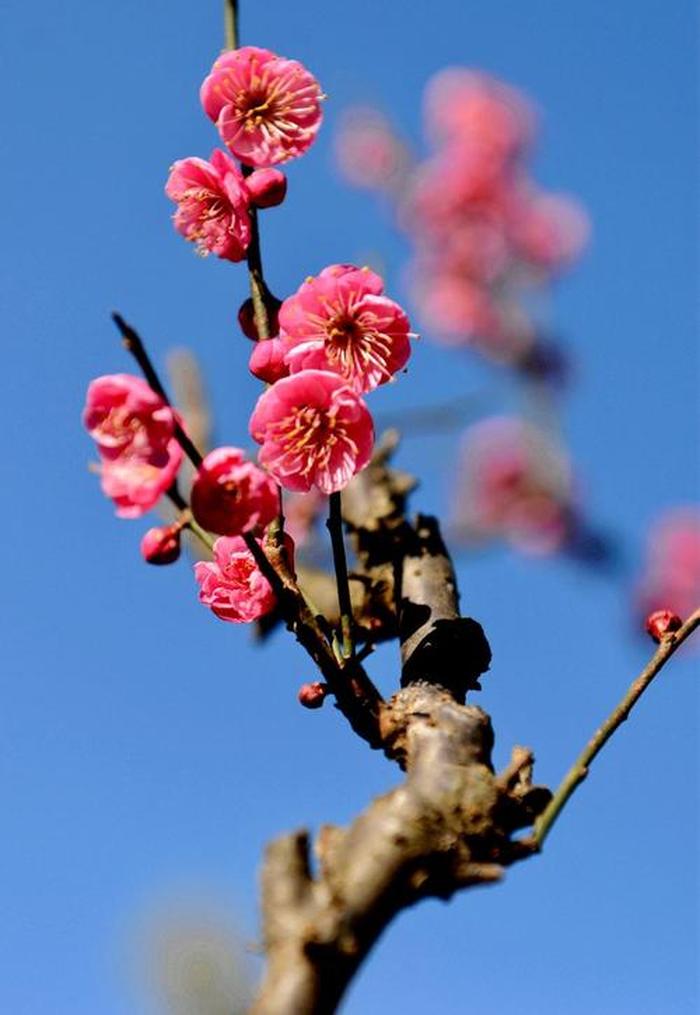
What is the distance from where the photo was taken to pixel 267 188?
1701 mm

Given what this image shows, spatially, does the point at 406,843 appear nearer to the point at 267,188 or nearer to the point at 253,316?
the point at 253,316

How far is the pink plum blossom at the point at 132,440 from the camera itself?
1317mm

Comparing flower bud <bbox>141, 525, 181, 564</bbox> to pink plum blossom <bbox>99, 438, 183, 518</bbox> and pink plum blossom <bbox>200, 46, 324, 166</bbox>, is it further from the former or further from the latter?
pink plum blossom <bbox>200, 46, 324, 166</bbox>

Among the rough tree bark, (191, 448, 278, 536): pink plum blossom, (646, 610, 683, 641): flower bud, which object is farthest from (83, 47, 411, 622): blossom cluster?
(646, 610, 683, 641): flower bud

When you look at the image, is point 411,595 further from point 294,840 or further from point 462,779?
point 294,840

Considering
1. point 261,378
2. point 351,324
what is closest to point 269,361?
point 261,378

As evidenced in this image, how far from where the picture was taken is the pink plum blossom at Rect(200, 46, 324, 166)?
1791 millimetres

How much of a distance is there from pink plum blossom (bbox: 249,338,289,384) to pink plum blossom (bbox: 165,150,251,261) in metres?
0.19

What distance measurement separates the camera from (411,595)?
6.48 ft

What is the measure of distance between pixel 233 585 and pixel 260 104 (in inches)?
29.2

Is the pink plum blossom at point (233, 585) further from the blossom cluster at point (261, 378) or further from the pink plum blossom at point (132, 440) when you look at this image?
the pink plum blossom at point (132, 440)

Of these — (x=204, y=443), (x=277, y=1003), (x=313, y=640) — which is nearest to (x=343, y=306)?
(x=313, y=640)

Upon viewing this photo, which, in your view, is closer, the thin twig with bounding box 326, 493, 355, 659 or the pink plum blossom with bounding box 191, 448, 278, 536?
the pink plum blossom with bounding box 191, 448, 278, 536

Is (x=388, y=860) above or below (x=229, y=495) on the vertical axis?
below
